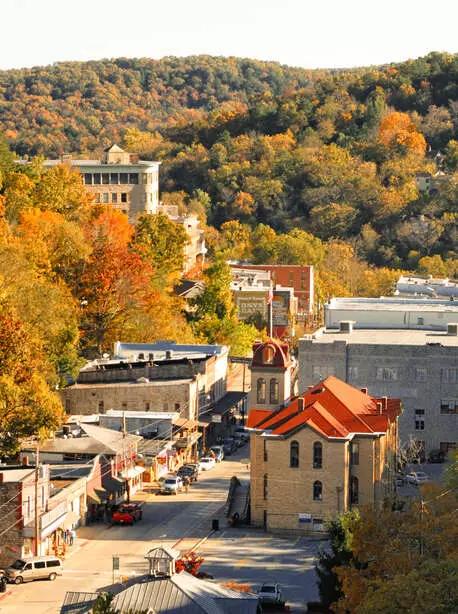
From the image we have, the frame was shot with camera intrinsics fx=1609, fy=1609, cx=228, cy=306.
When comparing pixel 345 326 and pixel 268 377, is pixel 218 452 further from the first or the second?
pixel 268 377

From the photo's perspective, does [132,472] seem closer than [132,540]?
No

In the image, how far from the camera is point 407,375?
8794 cm

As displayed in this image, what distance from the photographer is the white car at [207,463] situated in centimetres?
8388

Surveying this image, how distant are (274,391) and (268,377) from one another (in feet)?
2.35

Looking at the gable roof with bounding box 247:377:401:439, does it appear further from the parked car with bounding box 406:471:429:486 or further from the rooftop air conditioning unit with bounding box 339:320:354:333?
the rooftop air conditioning unit with bounding box 339:320:354:333

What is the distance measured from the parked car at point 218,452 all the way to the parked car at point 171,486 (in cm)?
785

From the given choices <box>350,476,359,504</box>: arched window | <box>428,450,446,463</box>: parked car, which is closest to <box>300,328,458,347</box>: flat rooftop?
<box>428,450,446,463</box>: parked car

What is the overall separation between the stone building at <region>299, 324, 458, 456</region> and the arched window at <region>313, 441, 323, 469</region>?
17587mm

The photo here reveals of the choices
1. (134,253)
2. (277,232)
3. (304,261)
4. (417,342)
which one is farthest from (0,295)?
(277,232)

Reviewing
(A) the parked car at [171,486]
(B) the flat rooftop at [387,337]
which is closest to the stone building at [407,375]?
(B) the flat rooftop at [387,337]

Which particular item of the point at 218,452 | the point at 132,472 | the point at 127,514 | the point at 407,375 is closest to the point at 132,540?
the point at 127,514

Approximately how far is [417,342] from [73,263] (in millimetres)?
24348

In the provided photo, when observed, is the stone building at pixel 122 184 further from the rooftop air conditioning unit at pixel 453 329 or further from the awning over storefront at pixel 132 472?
the awning over storefront at pixel 132 472

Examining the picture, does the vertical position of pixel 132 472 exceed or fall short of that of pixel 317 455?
it falls short
